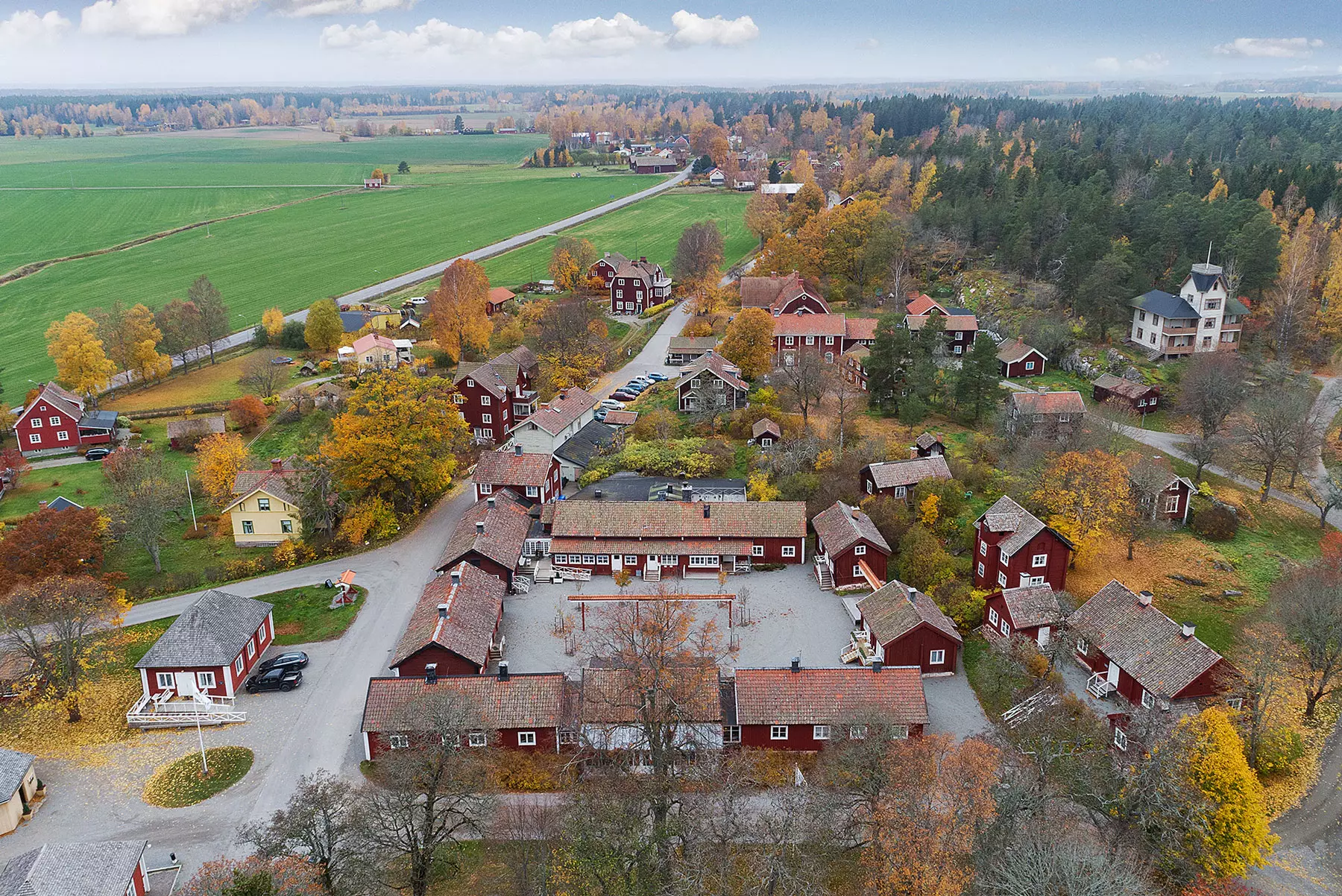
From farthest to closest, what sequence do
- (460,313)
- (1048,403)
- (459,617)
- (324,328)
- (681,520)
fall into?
1. (324,328)
2. (460,313)
3. (1048,403)
4. (681,520)
5. (459,617)

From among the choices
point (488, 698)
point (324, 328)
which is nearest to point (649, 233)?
point (324, 328)

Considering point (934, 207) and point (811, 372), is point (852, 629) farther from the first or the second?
point (934, 207)

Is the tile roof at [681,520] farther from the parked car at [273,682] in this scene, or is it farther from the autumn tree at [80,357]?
the autumn tree at [80,357]

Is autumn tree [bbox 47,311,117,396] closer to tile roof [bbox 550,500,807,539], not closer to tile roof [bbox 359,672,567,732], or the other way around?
tile roof [bbox 550,500,807,539]

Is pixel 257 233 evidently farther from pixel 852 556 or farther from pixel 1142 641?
pixel 1142 641

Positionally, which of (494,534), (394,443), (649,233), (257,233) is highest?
(394,443)

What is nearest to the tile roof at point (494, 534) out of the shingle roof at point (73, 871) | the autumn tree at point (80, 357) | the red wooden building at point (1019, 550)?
the shingle roof at point (73, 871)

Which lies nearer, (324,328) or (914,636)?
(914,636)
